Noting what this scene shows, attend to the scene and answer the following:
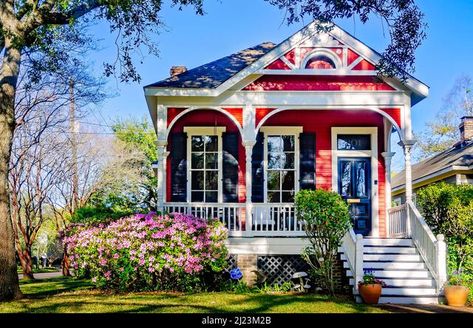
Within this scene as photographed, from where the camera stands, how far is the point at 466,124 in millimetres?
19484

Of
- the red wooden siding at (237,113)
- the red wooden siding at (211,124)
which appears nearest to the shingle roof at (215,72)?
the red wooden siding at (237,113)

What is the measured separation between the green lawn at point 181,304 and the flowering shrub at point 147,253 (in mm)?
596

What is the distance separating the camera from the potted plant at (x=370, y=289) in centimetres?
950

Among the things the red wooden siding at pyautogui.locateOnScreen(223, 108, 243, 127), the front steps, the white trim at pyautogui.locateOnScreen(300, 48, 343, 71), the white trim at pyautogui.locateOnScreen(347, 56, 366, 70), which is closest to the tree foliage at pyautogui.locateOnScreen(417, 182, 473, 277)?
the front steps

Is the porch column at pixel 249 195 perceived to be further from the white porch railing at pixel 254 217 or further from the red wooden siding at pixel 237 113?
the red wooden siding at pixel 237 113

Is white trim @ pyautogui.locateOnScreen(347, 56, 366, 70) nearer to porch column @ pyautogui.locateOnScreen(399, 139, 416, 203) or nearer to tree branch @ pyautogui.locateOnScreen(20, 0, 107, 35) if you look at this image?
porch column @ pyautogui.locateOnScreen(399, 139, 416, 203)

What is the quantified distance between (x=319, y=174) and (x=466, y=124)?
8.35 m

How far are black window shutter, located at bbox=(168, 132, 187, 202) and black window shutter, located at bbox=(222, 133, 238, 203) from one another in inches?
37.2

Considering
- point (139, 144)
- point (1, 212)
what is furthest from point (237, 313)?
point (139, 144)

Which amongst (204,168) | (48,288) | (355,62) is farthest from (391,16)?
(48,288)

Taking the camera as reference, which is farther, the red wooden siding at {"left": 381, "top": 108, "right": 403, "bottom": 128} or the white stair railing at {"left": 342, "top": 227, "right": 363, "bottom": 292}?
the red wooden siding at {"left": 381, "top": 108, "right": 403, "bottom": 128}

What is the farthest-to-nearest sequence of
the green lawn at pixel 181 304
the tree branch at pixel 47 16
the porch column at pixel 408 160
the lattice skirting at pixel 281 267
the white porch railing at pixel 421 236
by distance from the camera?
1. the lattice skirting at pixel 281 267
2. the porch column at pixel 408 160
3. the white porch railing at pixel 421 236
4. the tree branch at pixel 47 16
5. the green lawn at pixel 181 304

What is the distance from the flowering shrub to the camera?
1027 centimetres

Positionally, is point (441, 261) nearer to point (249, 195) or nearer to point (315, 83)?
point (249, 195)
